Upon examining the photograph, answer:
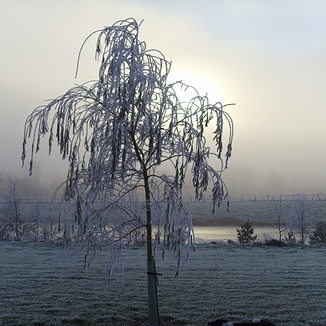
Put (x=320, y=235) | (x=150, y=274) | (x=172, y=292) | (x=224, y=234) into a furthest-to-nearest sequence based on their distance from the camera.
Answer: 1. (x=224, y=234)
2. (x=320, y=235)
3. (x=172, y=292)
4. (x=150, y=274)

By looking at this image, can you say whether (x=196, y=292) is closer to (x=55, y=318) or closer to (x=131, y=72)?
(x=55, y=318)

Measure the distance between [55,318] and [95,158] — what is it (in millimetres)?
4646

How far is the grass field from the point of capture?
11203mm

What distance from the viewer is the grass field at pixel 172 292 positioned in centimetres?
1120

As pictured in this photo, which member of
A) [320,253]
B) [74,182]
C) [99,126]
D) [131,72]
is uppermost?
[131,72]

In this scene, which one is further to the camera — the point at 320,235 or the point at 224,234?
the point at 224,234

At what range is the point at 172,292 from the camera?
1469 cm

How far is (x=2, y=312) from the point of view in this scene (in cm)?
1153

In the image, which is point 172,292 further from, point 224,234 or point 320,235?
point 224,234

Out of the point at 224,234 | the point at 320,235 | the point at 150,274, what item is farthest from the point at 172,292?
the point at 224,234

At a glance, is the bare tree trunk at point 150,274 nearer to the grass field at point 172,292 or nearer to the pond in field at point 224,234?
the grass field at point 172,292

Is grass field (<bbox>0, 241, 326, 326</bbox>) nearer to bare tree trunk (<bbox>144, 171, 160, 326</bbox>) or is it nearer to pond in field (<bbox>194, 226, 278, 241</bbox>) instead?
bare tree trunk (<bbox>144, 171, 160, 326</bbox>)

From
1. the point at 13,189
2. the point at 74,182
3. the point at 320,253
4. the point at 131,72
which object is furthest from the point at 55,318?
the point at 13,189

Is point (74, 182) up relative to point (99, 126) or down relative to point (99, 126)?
down
